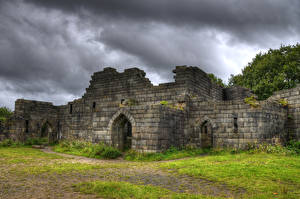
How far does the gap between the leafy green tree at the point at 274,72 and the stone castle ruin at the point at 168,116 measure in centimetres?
654

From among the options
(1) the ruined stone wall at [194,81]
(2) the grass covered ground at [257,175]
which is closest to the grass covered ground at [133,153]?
(2) the grass covered ground at [257,175]

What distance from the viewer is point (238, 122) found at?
14.7 metres

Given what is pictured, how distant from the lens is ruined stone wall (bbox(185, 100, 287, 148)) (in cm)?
1421

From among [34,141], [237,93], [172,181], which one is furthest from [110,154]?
[237,93]

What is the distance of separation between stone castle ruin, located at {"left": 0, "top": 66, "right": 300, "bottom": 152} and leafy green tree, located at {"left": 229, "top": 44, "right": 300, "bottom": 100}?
6.54 meters

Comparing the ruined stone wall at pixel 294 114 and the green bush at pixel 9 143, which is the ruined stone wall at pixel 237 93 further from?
the green bush at pixel 9 143

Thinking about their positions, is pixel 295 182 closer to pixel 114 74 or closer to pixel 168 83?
pixel 168 83

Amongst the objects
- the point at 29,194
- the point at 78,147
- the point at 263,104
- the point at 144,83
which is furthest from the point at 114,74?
the point at 29,194

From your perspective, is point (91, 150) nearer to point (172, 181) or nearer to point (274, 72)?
point (172, 181)

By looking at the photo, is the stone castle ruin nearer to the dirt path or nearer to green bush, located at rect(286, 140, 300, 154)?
green bush, located at rect(286, 140, 300, 154)

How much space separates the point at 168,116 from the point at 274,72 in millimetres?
21361

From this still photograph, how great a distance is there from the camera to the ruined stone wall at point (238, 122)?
46.6 feet

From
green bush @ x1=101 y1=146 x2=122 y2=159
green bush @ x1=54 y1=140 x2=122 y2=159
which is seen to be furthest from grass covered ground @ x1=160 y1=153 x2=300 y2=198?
green bush @ x1=54 y1=140 x2=122 y2=159

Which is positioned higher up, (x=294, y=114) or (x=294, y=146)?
(x=294, y=114)
